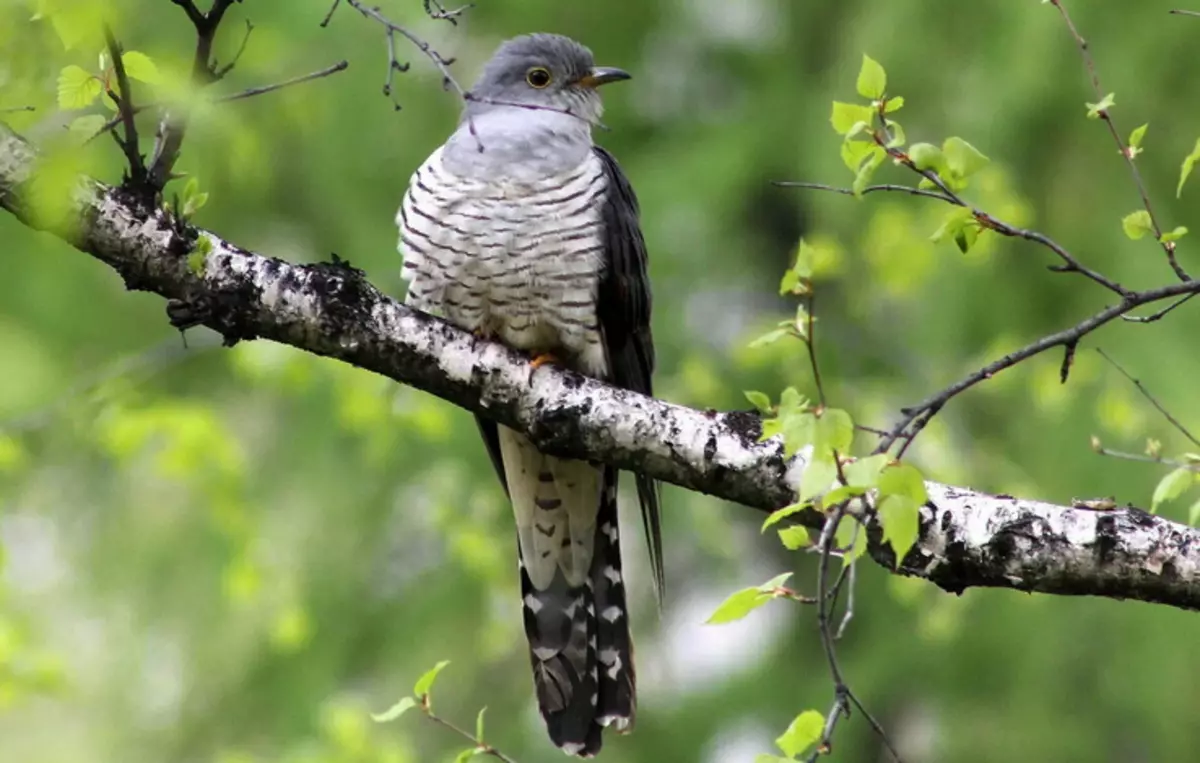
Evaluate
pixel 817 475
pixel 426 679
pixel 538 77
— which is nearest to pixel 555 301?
pixel 538 77

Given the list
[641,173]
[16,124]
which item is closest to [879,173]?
[641,173]

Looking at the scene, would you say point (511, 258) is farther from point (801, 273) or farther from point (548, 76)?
point (801, 273)

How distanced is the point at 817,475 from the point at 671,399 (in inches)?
138

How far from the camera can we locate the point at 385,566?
579 centimetres

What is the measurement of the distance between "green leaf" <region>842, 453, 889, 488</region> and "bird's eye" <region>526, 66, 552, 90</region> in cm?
278

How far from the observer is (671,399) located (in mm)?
5355

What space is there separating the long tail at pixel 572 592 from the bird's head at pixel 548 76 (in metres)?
1.09

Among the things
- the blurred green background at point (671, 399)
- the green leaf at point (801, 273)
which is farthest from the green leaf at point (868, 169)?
the blurred green background at point (671, 399)

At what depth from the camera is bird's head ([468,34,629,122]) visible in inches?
170

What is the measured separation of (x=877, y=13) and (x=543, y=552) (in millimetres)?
2539

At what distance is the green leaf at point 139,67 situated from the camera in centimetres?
206

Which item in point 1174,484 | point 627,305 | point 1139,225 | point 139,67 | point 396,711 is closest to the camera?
point 139,67

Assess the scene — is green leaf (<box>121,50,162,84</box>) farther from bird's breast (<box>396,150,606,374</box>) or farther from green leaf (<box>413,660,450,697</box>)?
bird's breast (<box>396,150,606,374</box>)

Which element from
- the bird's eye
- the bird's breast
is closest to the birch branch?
the bird's breast
